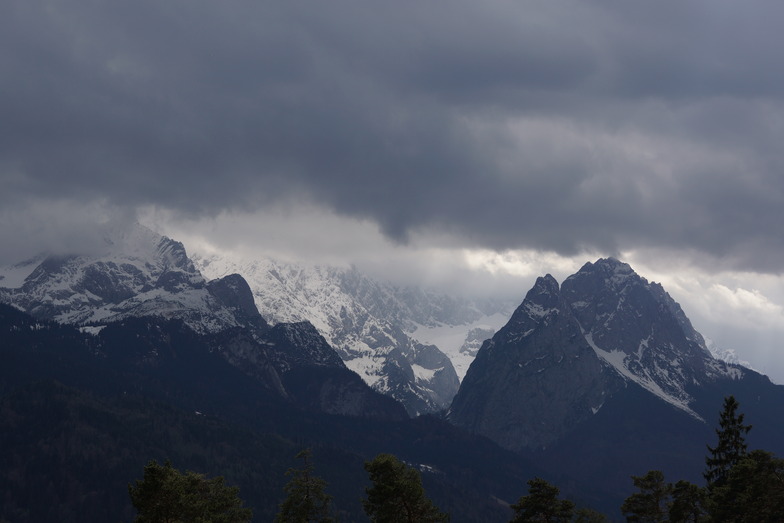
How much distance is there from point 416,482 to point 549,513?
19552mm

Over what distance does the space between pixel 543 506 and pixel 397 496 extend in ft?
69.0

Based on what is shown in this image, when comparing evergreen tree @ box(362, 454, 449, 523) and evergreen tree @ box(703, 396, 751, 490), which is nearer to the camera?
evergreen tree @ box(362, 454, 449, 523)

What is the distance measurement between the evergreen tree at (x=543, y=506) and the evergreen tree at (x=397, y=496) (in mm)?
14353

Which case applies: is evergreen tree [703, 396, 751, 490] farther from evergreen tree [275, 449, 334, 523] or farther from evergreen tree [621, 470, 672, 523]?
evergreen tree [275, 449, 334, 523]

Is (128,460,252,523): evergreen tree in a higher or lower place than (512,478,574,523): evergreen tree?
lower

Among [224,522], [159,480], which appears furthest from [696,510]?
[159,480]

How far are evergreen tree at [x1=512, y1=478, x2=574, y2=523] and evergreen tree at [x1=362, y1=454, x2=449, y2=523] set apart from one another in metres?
14.4

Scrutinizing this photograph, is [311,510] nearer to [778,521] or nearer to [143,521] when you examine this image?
[143,521]

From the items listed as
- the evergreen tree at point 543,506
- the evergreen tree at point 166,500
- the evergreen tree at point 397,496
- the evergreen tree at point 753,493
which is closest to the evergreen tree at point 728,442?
the evergreen tree at point 753,493

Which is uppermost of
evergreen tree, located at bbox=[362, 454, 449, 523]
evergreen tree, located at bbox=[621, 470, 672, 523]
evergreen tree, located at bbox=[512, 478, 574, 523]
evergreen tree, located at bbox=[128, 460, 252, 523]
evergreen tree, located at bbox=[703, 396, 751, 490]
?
evergreen tree, located at bbox=[703, 396, 751, 490]

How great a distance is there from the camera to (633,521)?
125812mm

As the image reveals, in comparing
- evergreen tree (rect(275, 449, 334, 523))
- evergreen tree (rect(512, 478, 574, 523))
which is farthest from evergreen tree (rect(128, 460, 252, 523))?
evergreen tree (rect(512, 478, 574, 523))

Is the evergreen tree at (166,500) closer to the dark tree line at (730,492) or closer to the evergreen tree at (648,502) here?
the evergreen tree at (648,502)

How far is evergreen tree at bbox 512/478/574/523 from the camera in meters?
118
